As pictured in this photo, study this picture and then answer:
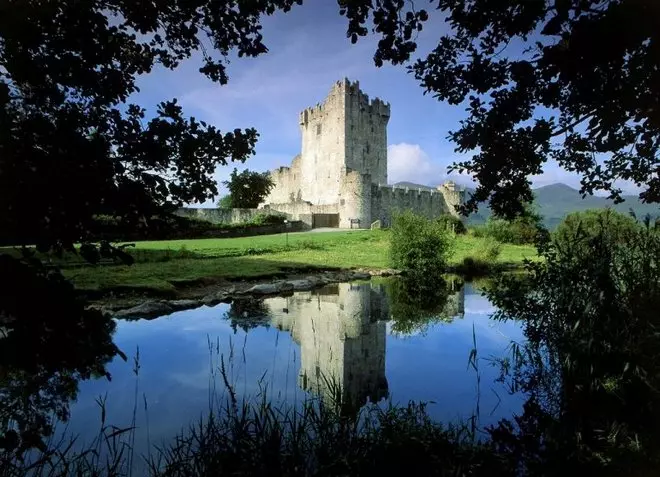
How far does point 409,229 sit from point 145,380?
14.1m

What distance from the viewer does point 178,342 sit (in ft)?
27.2

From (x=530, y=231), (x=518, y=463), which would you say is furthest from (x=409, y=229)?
(x=530, y=231)

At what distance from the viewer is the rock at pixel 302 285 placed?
14.8 metres

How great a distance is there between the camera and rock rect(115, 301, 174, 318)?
9.96 meters

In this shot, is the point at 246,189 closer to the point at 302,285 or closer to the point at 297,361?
the point at 302,285

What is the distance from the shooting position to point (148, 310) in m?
10.5

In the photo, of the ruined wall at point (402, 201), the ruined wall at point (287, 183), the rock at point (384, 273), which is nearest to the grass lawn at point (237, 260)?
the rock at point (384, 273)

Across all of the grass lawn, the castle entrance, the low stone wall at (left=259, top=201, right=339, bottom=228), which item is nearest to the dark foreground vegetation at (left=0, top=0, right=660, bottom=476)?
the grass lawn

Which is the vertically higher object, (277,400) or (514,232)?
(514,232)

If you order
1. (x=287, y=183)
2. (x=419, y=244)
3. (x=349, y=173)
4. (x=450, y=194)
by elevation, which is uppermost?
(x=287, y=183)

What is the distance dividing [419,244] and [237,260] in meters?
8.13

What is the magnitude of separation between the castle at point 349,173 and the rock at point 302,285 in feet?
81.8

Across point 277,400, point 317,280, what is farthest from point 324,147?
point 277,400

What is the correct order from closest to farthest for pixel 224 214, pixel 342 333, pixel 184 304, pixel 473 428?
pixel 473 428, pixel 342 333, pixel 184 304, pixel 224 214
